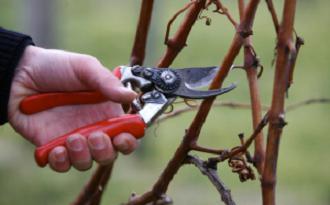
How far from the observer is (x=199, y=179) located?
513 centimetres

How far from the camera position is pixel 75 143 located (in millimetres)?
1418

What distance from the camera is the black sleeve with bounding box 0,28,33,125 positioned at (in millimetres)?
1557

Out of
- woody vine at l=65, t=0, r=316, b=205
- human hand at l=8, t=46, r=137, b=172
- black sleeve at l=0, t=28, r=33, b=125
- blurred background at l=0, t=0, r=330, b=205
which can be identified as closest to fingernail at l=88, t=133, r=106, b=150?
human hand at l=8, t=46, r=137, b=172

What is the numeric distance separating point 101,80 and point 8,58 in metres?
0.24

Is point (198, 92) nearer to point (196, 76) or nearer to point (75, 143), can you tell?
point (196, 76)

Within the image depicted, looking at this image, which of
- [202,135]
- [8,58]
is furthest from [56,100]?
[202,135]

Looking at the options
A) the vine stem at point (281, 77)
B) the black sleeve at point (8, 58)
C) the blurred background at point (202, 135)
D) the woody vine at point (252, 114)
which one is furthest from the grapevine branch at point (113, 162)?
the blurred background at point (202, 135)

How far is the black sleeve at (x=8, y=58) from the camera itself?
156cm

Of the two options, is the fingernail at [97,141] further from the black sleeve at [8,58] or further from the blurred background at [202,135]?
the blurred background at [202,135]

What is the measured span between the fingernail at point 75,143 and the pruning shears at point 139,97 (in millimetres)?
18

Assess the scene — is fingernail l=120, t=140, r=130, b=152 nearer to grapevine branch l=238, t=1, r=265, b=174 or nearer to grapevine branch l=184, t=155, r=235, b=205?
grapevine branch l=184, t=155, r=235, b=205

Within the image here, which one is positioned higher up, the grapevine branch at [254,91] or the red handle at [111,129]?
the grapevine branch at [254,91]

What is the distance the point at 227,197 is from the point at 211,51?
7608 millimetres

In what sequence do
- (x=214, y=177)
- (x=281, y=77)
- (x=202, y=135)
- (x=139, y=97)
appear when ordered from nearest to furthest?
(x=281, y=77) < (x=214, y=177) < (x=139, y=97) < (x=202, y=135)
